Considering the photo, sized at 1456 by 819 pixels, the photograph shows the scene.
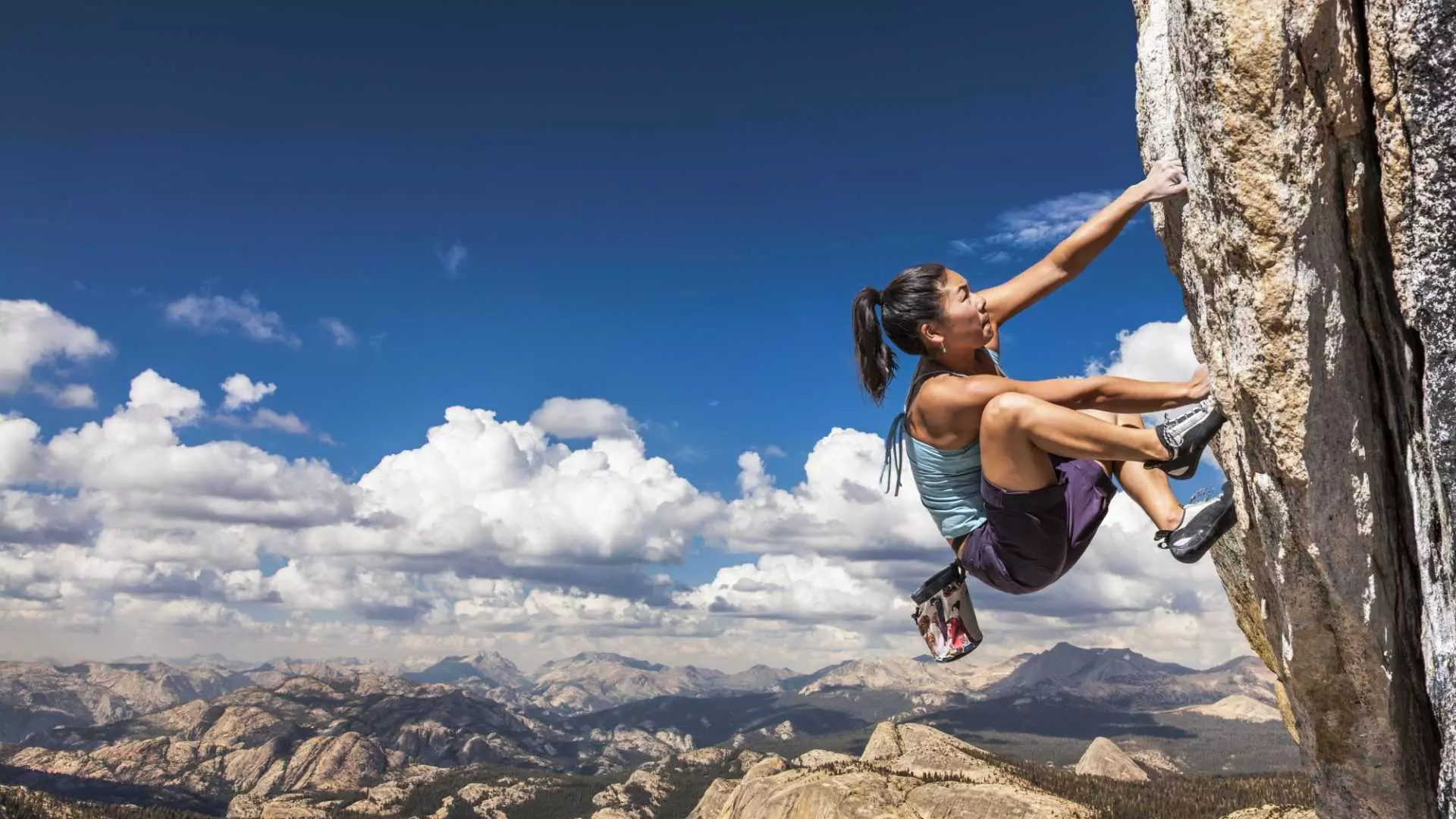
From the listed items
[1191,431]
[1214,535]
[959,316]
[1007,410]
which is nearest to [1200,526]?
[1214,535]

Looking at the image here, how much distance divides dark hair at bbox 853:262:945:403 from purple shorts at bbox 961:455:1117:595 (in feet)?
3.82

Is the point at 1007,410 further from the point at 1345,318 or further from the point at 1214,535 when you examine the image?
the point at 1345,318

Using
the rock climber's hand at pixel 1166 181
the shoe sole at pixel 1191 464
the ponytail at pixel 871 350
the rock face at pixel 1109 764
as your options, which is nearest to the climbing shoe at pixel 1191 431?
the shoe sole at pixel 1191 464

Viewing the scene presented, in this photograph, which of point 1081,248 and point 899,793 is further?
point 899,793

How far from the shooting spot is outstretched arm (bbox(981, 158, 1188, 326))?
6.12 m

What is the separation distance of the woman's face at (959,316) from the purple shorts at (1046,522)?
1048 mm

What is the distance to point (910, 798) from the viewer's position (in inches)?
2169

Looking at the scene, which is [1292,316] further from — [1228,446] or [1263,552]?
[1263,552]

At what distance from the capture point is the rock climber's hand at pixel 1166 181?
5992 millimetres

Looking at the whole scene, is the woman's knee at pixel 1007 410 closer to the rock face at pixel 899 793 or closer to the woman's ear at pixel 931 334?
the woman's ear at pixel 931 334

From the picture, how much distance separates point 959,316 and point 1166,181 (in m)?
1.61

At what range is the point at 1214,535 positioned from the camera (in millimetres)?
6164

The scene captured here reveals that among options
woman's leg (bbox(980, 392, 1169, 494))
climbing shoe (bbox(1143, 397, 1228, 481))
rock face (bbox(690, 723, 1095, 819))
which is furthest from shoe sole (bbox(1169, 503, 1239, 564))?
rock face (bbox(690, 723, 1095, 819))

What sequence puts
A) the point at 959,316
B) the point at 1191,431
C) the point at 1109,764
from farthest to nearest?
1. the point at 1109,764
2. the point at 959,316
3. the point at 1191,431
